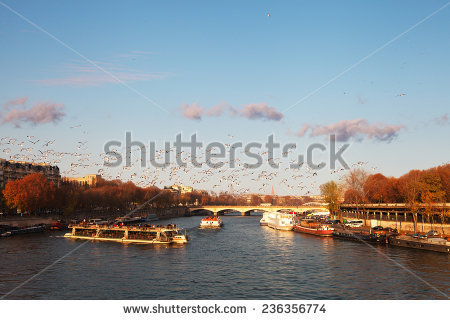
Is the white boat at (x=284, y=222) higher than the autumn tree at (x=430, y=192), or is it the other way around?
the autumn tree at (x=430, y=192)

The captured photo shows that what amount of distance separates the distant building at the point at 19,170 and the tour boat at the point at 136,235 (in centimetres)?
7254

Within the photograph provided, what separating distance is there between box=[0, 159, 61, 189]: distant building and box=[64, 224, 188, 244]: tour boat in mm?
72535

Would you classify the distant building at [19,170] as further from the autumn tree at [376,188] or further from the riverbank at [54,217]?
the autumn tree at [376,188]

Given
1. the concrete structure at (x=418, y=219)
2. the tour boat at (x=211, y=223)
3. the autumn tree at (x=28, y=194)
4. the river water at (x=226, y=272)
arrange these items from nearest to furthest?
the river water at (x=226, y=272) < the concrete structure at (x=418, y=219) < the autumn tree at (x=28, y=194) < the tour boat at (x=211, y=223)

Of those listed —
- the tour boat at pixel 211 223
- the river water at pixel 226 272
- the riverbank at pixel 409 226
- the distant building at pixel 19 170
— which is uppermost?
the distant building at pixel 19 170

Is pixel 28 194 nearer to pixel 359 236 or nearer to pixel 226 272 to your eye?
pixel 226 272

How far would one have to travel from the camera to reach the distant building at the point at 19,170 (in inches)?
6137

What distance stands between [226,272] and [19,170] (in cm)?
14723

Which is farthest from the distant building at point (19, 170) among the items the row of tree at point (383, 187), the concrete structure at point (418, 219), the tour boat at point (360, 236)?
the concrete structure at point (418, 219)

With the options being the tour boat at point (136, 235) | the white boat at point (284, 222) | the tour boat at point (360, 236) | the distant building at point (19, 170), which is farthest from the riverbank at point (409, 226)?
the distant building at point (19, 170)

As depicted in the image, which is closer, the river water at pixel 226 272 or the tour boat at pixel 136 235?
the river water at pixel 226 272

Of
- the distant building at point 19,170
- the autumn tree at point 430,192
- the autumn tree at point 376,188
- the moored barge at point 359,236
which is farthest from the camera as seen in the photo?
the distant building at point 19,170

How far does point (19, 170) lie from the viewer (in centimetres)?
16688

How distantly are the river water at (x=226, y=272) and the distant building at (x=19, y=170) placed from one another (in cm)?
10230
